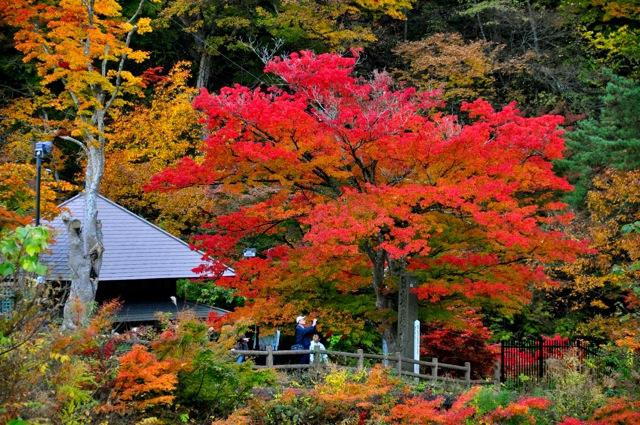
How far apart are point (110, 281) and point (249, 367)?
1041 centimetres

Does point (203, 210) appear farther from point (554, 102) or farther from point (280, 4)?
point (554, 102)

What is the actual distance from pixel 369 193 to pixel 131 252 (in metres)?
8.56

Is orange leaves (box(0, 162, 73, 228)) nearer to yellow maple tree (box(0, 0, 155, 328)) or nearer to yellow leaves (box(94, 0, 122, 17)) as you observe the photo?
yellow maple tree (box(0, 0, 155, 328))

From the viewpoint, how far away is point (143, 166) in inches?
1093

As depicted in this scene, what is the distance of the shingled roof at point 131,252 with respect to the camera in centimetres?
2125

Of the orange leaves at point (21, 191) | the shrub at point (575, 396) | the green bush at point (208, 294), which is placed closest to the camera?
the shrub at point (575, 396)

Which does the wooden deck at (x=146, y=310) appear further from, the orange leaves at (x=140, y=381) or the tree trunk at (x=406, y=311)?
the orange leaves at (x=140, y=381)

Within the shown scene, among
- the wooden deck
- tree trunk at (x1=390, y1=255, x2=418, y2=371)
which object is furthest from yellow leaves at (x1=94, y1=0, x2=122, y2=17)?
tree trunk at (x1=390, y1=255, x2=418, y2=371)

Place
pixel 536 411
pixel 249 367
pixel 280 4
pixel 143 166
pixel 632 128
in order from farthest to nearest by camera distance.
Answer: pixel 280 4 → pixel 143 166 → pixel 632 128 → pixel 536 411 → pixel 249 367

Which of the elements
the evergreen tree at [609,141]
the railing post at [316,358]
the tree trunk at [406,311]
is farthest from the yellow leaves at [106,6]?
the evergreen tree at [609,141]

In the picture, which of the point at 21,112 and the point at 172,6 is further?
the point at 172,6

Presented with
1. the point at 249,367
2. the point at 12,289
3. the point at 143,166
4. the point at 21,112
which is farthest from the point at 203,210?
the point at 12,289

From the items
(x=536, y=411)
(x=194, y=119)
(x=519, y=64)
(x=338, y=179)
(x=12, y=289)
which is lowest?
(x=536, y=411)

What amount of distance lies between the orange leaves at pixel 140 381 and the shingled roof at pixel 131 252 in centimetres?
1041
